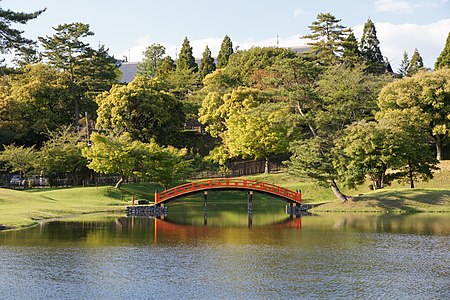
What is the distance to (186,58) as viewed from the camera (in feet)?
338

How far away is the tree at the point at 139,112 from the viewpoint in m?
72.5

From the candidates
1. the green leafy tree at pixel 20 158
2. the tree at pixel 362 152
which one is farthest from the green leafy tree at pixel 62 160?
the tree at pixel 362 152

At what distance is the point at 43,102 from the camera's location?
75562 millimetres

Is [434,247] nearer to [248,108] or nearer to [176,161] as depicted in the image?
[176,161]

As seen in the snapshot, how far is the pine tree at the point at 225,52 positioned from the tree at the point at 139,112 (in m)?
27.9

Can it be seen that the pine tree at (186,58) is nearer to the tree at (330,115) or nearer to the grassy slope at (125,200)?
the tree at (330,115)

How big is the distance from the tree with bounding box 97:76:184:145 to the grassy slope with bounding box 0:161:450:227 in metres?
10.5

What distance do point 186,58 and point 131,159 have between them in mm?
45386

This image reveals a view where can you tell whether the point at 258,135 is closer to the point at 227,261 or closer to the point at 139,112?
the point at 139,112

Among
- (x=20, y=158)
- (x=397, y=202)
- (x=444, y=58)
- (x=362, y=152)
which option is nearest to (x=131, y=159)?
(x=20, y=158)

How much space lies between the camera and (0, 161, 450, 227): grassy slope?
4553cm

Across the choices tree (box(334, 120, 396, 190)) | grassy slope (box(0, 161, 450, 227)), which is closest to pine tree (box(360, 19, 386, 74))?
grassy slope (box(0, 161, 450, 227))

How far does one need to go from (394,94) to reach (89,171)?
3211 cm

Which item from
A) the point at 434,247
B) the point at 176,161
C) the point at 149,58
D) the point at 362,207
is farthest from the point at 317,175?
the point at 149,58
